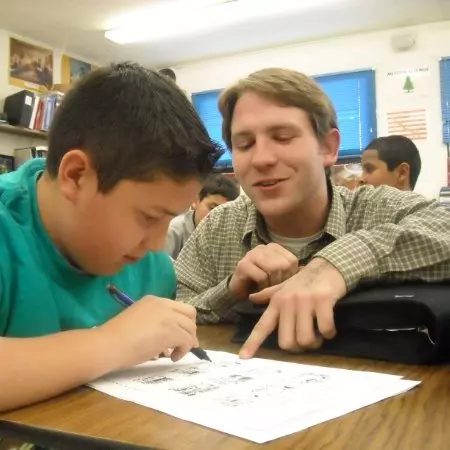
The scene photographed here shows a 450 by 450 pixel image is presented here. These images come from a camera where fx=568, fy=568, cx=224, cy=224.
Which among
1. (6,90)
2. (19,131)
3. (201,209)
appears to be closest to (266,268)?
(201,209)

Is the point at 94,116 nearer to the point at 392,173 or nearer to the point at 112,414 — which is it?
the point at 112,414

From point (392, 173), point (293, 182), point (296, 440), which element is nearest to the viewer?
point (296, 440)

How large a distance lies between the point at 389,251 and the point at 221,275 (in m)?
0.42

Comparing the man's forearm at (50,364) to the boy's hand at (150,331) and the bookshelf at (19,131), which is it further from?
the bookshelf at (19,131)

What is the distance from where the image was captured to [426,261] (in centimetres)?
100

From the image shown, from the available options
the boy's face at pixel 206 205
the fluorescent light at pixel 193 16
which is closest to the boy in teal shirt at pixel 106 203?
the boy's face at pixel 206 205

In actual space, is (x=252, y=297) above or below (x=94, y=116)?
below

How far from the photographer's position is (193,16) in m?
4.09

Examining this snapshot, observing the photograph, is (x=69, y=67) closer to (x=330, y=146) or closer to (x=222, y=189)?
(x=222, y=189)

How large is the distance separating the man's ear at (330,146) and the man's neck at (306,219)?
0.09 m

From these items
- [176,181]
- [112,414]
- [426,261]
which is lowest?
[112,414]

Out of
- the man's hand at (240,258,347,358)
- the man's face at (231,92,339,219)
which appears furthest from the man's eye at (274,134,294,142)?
the man's hand at (240,258,347,358)

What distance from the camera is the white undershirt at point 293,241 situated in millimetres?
1271

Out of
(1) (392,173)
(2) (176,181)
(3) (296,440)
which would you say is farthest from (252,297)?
(1) (392,173)
